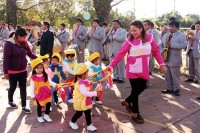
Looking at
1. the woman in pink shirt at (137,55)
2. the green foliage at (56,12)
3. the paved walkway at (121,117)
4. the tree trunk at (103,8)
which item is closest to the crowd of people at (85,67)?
the woman in pink shirt at (137,55)

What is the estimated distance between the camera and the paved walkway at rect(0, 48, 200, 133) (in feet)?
15.3

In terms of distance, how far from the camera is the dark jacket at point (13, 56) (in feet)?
17.4

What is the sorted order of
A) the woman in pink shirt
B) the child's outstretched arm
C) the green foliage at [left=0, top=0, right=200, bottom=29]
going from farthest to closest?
the green foliage at [left=0, top=0, right=200, bottom=29]
the woman in pink shirt
the child's outstretched arm

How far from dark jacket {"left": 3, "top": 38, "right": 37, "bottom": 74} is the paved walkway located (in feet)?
3.05

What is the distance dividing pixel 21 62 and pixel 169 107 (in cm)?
319

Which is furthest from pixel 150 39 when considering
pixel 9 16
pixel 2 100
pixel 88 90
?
pixel 9 16

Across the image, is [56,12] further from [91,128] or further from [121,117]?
[91,128]

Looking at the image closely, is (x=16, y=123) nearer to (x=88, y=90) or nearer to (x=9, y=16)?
(x=88, y=90)

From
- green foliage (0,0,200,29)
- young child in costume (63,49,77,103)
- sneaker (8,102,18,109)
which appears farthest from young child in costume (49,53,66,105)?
green foliage (0,0,200,29)

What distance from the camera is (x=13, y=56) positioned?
17.6ft

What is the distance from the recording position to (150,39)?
4914 millimetres

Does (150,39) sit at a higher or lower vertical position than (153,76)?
higher

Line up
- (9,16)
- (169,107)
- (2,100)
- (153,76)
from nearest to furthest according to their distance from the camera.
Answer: (169,107)
(2,100)
(153,76)
(9,16)

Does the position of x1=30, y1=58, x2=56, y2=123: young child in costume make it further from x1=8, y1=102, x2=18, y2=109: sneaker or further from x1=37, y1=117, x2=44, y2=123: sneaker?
x1=8, y1=102, x2=18, y2=109: sneaker
